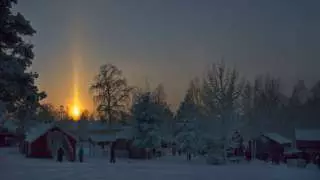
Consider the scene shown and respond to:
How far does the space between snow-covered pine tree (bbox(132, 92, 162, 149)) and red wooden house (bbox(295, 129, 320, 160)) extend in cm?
2200

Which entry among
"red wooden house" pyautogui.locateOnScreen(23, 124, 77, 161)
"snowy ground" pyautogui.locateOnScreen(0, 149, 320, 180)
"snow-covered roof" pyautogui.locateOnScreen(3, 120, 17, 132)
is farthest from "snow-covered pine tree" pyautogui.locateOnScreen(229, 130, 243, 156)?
"snow-covered roof" pyautogui.locateOnScreen(3, 120, 17, 132)

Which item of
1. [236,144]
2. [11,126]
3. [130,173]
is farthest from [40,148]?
[11,126]

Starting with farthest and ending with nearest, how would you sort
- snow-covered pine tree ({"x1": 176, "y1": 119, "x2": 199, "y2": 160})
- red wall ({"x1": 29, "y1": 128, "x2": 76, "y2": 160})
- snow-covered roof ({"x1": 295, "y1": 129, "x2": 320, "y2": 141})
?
1. snow-covered roof ({"x1": 295, "y1": 129, "x2": 320, "y2": 141})
2. snow-covered pine tree ({"x1": 176, "y1": 119, "x2": 199, "y2": 160})
3. red wall ({"x1": 29, "y1": 128, "x2": 76, "y2": 160})

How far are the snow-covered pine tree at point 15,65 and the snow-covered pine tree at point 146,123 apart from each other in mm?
36645

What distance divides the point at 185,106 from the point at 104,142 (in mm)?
22288

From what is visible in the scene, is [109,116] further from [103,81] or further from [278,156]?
[278,156]

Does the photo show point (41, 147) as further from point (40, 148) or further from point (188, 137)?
point (188, 137)

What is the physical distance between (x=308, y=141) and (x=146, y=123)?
24666 mm

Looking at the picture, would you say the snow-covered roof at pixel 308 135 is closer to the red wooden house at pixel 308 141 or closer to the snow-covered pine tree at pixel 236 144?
the red wooden house at pixel 308 141

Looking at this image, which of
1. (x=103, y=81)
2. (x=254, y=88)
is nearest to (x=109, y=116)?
(x=103, y=81)

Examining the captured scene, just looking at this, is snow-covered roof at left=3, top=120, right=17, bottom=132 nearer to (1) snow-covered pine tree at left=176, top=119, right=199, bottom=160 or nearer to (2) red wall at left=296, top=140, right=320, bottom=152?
(1) snow-covered pine tree at left=176, top=119, right=199, bottom=160

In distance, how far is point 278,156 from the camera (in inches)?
2355

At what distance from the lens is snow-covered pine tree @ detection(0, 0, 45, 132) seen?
1827 cm

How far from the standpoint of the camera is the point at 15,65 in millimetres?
18453
